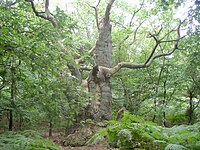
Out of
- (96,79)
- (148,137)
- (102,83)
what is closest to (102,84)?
(102,83)

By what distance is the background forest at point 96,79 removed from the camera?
129 inches

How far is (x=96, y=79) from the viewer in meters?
7.92

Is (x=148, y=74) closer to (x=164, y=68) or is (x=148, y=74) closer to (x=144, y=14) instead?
(x=164, y=68)

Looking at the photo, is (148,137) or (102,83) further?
(102,83)

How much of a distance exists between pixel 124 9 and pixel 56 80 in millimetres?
10407

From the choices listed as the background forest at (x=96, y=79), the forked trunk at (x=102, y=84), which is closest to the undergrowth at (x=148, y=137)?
the background forest at (x=96, y=79)

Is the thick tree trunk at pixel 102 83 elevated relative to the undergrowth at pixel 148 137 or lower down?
elevated

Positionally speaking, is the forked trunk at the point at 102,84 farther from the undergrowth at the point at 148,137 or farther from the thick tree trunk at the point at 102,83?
the undergrowth at the point at 148,137

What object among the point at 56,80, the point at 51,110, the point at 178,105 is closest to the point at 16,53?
the point at 56,80

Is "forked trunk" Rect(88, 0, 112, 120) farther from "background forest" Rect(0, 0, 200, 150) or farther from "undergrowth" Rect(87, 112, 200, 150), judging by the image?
"undergrowth" Rect(87, 112, 200, 150)

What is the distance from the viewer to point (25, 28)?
3754mm

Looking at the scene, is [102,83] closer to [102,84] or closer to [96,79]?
[102,84]

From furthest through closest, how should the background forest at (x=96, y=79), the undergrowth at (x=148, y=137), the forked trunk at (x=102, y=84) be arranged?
1. the forked trunk at (x=102, y=84)
2. the background forest at (x=96, y=79)
3. the undergrowth at (x=148, y=137)

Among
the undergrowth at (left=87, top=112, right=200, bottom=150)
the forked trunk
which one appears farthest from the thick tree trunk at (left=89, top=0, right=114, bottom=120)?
the undergrowth at (left=87, top=112, right=200, bottom=150)
